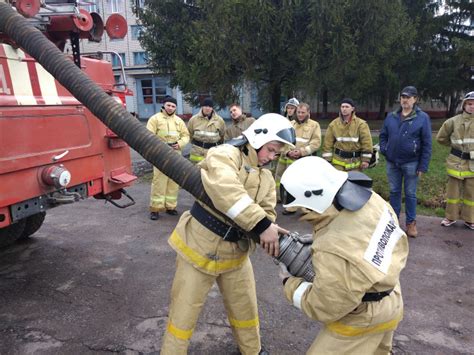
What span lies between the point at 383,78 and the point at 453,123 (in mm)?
16111

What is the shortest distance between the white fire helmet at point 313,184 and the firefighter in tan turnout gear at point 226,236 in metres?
0.38

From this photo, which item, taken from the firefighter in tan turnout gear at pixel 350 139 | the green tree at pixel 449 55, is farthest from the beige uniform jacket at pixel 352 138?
the green tree at pixel 449 55

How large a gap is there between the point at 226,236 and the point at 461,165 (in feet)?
13.9

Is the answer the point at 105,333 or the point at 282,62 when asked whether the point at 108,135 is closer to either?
the point at 105,333

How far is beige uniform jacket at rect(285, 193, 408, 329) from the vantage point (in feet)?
5.68

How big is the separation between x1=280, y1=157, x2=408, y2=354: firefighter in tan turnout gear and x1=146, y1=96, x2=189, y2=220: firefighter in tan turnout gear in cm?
418

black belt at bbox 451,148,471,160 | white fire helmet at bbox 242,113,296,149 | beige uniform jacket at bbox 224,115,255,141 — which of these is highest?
white fire helmet at bbox 242,113,296,149

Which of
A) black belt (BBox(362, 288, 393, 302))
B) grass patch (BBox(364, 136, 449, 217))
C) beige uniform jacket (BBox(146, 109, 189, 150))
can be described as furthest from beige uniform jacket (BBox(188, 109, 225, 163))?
black belt (BBox(362, 288, 393, 302))

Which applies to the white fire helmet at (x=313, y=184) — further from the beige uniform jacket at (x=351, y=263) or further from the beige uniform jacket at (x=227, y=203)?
the beige uniform jacket at (x=227, y=203)

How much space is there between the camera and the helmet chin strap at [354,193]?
1.79 meters

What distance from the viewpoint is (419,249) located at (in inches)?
187

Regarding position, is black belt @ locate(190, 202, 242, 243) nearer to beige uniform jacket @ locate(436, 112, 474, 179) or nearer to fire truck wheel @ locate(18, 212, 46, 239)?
fire truck wheel @ locate(18, 212, 46, 239)

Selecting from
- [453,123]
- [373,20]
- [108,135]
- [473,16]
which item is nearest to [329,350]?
[108,135]

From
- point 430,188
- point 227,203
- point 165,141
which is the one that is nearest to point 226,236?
point 227,203
